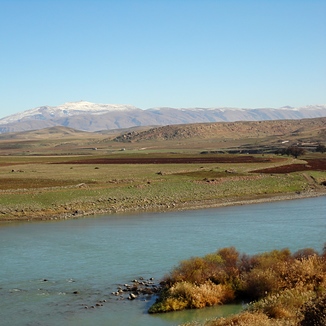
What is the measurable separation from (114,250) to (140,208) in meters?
17.4

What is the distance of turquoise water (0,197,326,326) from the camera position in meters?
21.1

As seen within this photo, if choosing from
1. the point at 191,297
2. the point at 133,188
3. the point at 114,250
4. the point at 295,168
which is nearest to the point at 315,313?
the point at 191,297

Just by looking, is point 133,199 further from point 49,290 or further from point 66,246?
point 49,290

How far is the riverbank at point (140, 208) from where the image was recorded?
1742 inches

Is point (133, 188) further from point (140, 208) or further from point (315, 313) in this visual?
point (315, 313)

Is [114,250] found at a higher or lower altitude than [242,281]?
lower

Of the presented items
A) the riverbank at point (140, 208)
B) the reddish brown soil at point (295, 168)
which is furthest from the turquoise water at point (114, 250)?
the reddish brown soil at point (295, 168)

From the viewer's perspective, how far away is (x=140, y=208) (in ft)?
160

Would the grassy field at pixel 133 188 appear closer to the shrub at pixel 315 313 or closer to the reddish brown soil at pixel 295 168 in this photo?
the reddish brown soil at pixel 295 168

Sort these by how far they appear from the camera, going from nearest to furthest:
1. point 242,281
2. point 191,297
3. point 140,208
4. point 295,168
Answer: point 191,297
point 242,281
point 140,208
point 295,168

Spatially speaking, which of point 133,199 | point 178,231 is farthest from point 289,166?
point 178,231

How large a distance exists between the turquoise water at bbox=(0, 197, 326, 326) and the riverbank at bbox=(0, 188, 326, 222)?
1946mm

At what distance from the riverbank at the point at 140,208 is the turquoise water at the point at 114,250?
6.38ft

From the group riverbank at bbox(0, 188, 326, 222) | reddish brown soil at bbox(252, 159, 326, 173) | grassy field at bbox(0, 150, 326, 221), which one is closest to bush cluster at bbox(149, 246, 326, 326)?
riverbank at bbox(0, 188, 326, 222)
